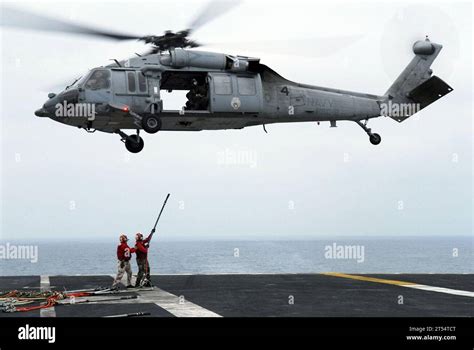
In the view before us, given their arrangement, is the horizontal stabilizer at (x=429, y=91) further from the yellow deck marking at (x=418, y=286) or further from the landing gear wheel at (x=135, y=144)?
the landing gear wheel at (x=135, y=144)

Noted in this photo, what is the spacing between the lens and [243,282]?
21.5 meters

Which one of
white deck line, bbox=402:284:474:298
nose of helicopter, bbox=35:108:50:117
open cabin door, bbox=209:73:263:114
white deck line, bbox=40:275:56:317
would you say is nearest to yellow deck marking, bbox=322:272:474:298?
white deck line, bbox=402:284:474:298

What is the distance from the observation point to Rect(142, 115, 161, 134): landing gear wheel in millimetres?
20484

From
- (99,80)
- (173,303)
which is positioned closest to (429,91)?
(99,80)

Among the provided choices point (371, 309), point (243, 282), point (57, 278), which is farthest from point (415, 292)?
point (57, 278)

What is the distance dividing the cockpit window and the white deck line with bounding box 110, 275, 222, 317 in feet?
22.3

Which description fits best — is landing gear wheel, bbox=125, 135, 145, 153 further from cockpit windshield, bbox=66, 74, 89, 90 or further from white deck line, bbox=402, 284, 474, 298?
white deck line, bbox=402, 284, 474, 298

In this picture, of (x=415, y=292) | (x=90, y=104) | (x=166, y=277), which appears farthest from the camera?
(x=166, y=277)

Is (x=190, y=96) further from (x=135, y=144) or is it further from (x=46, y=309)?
(x=46, y=309)

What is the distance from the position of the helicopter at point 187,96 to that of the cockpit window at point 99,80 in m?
0.03

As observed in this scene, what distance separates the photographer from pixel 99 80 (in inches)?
808
